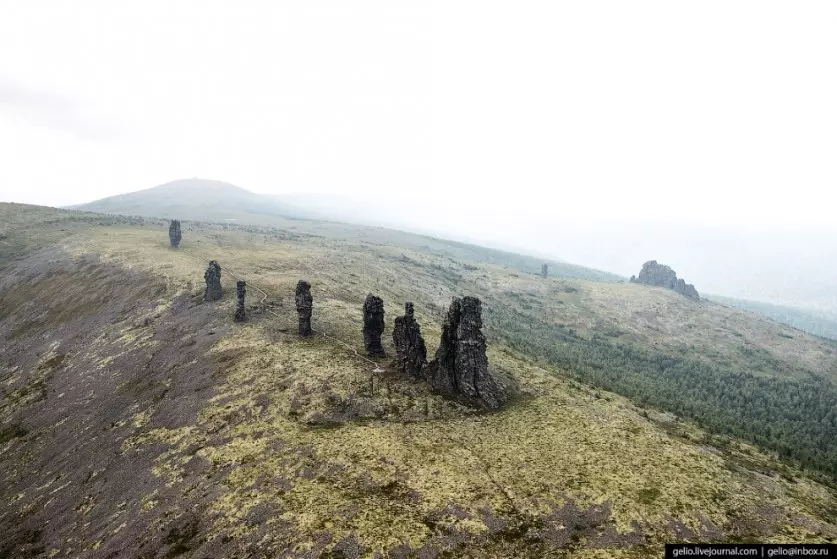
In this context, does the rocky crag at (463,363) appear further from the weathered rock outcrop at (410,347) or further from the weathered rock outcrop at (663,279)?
the weathered rock outcrop at (663,279)

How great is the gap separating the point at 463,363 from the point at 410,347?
6680 mm

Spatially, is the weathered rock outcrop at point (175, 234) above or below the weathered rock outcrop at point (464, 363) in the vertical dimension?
above

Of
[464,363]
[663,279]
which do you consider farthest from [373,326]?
[663,279]

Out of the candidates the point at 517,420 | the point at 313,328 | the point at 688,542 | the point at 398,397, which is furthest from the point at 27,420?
the point at 688,542

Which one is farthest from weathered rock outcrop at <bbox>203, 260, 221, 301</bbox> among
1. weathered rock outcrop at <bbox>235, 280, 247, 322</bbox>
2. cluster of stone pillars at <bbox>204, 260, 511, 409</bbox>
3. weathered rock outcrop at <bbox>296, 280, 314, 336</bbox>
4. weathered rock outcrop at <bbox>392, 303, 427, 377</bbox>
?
weathered rock outcrop at <bbox>392, 303, 427, 377</bbox>

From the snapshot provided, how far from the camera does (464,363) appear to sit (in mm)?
45656

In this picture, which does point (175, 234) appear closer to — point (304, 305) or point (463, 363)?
point (304, 305)

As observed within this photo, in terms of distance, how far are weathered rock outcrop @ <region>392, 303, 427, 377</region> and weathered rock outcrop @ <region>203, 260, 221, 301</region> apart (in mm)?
38320

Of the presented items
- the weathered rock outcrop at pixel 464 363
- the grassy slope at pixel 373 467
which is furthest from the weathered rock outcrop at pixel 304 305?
the weathered rock outcrop at pixel 464 363

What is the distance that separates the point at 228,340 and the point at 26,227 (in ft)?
436

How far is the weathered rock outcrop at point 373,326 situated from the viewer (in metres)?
52.0

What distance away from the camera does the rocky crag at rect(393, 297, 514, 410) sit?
45188mm

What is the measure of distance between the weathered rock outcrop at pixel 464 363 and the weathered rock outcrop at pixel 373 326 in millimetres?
8609

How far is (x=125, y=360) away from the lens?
181ft
